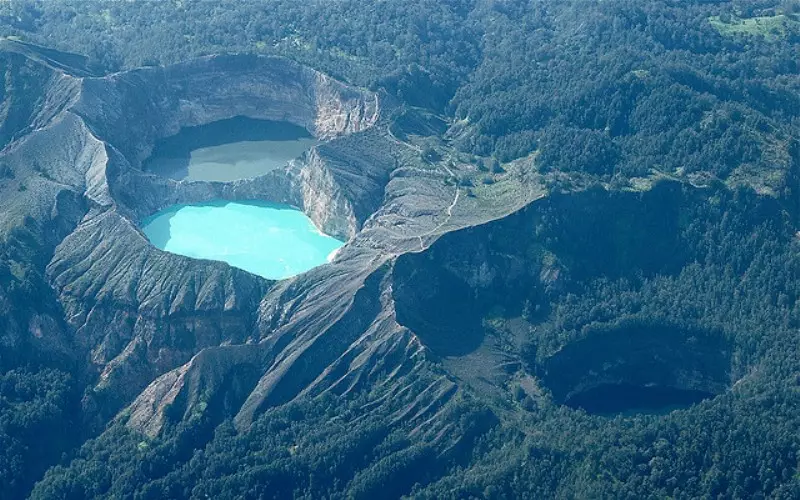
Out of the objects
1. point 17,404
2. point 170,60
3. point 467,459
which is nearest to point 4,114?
point 170,60

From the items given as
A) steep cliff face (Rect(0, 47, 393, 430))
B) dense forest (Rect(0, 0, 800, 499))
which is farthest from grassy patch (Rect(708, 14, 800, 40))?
steep cliff face (Rect(0, 47, 393, 430))

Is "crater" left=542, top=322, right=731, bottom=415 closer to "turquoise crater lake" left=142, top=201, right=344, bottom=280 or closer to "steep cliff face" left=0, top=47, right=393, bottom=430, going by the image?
"turquoise crater lake" left=142, top=201, right=344, bottom=280

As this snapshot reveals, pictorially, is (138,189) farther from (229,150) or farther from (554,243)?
(554,243)

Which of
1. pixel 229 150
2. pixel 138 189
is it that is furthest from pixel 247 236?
pixel 229 150

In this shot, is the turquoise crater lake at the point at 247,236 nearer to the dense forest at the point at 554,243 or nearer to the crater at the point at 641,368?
the dense forest at the point at 554,243

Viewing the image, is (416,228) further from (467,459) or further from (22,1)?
(22,1)

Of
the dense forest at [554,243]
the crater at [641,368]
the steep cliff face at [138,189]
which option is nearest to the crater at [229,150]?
the steep cliff face at [138,189]
